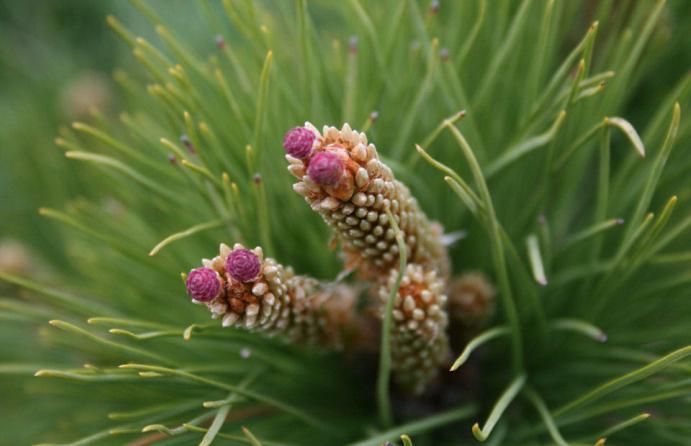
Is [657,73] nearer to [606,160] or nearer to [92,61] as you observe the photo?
[606,160]

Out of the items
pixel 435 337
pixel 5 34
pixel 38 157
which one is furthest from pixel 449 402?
pixel 5 34

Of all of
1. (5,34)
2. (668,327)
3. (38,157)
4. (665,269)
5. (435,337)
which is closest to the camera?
(435,337)

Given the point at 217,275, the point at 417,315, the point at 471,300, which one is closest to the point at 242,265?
the point at 217,275

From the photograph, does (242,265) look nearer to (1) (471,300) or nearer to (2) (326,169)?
(2) (326,169)

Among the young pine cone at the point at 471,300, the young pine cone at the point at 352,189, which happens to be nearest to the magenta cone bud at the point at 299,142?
the young pine cone at the point at 352,189

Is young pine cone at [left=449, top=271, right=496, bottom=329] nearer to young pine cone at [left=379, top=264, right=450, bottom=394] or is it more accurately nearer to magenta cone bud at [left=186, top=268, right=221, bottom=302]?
young pine cone at [left=379, top=264, right=450, bottom=394]

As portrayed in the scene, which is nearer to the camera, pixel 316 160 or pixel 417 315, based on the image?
pixel 316 160
